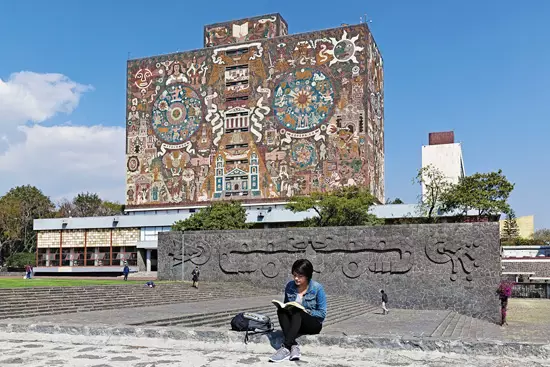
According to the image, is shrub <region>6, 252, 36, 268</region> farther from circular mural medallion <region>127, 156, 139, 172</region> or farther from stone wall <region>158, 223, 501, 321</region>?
stone wall <region>158, 223, 501, 321</region>

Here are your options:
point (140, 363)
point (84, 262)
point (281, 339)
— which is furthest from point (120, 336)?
point (84, 262)

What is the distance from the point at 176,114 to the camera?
48531mm

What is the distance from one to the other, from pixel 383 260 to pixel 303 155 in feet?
72.5

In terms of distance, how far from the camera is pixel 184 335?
7.43 m

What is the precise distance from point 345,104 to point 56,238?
25791mm

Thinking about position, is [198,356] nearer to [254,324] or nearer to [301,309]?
[254,324]

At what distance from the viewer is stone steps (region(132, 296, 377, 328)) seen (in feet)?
39.9

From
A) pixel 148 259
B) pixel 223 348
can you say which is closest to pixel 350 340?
pixel 223 348

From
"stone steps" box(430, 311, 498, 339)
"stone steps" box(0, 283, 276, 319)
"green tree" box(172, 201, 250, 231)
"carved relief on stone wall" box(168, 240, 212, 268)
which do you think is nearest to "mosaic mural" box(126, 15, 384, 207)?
"green tree" box(172, 201, 250, 231)

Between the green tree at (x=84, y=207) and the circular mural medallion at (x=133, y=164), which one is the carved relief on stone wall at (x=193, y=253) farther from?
the green tree at (x=84, y=207)

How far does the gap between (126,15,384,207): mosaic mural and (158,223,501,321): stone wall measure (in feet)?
61.6

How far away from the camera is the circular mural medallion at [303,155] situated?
44.2 m

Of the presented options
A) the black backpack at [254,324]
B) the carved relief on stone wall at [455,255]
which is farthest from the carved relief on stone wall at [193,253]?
the black backpack at [254,324]

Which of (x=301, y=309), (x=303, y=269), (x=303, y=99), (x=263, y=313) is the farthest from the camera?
(x=303, y=99)
